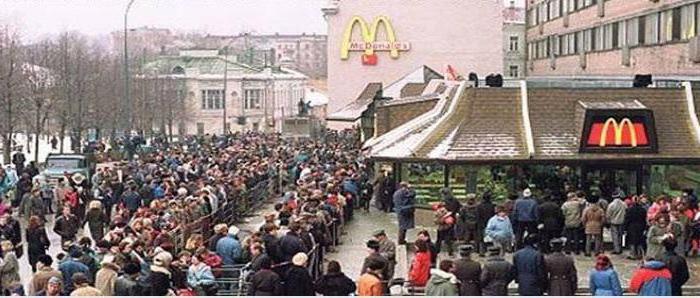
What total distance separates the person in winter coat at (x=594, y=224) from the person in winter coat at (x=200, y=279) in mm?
9187

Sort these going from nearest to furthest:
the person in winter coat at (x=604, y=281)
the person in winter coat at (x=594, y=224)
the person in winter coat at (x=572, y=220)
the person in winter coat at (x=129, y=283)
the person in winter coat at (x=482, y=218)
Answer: the person in winter coat at (x=129, y=283) < the person in winter coat at (x=604, y=281) < the person in winter coat at (x=594, y=224) < the person in winter coat at (x=572, y=220) < the person in winter coat at (x=482, y=218)

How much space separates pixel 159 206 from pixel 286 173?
18003 mm

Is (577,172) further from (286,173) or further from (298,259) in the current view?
(286,173)

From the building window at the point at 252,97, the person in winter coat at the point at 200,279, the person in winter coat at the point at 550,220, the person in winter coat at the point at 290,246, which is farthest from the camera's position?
the building window at the point at 252,97

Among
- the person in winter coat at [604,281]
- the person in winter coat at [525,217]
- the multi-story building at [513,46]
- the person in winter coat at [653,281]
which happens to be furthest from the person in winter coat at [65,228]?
the multi-story building at [513,46]

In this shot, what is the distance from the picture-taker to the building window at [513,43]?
10111cm

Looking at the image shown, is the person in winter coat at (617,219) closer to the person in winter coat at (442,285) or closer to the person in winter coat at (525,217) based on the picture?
the person in winter coat at (525,217)

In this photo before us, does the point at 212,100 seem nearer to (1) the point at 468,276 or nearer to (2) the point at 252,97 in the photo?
(2) the point at 252,97

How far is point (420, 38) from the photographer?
245 feet

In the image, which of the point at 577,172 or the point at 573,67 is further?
the point at 573,67

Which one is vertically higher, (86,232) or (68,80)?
(68,80)

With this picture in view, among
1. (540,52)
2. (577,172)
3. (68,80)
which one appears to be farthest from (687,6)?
(540,52)

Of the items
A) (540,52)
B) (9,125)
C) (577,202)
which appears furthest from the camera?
(540,52)

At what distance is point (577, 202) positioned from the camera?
891 inches
